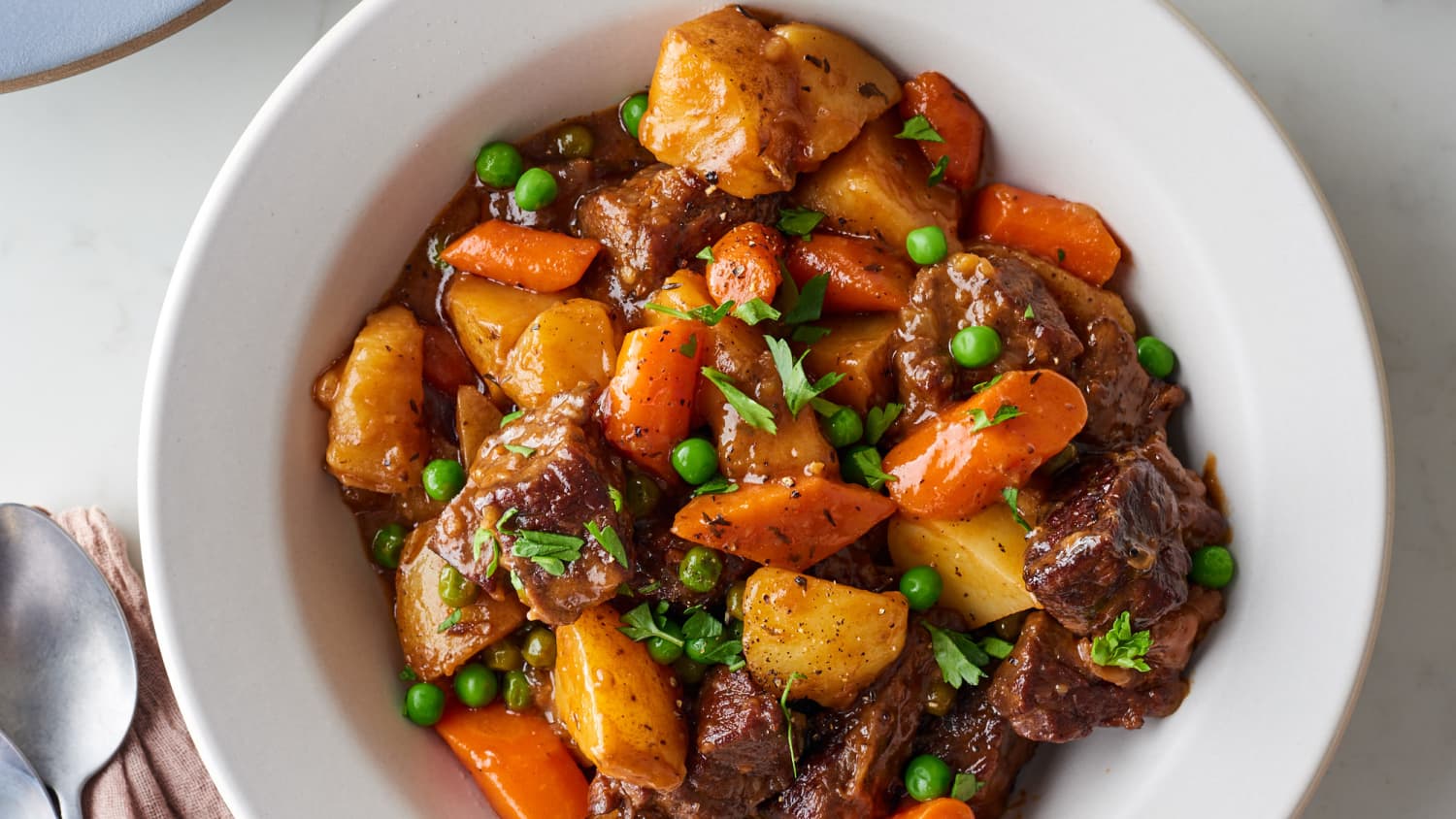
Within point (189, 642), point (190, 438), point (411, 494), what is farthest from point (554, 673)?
point (190, 438)

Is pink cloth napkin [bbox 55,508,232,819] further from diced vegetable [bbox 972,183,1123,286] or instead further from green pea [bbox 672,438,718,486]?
diced vegetable [bbox 972,183,1123,286]

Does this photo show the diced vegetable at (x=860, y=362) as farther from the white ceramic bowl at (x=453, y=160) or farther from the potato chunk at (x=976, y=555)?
the white ceramic bowl at (x=453, y=160)

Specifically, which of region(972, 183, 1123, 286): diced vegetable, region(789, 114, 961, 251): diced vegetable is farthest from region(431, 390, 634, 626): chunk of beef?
region(972, 183, 1123, 286): diced vegetable

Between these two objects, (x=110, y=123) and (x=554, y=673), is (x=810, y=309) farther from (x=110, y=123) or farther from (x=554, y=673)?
(x=110, y=123)

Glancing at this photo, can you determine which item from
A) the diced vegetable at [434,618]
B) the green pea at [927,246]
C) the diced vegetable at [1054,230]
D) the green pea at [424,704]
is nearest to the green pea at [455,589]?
the diced vegetable at [434,618]

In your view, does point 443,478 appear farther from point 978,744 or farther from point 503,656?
point 978,744
